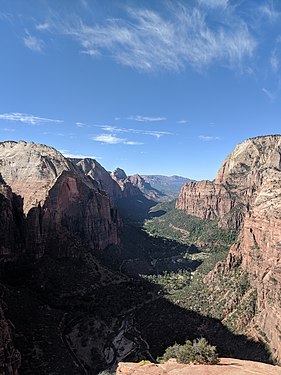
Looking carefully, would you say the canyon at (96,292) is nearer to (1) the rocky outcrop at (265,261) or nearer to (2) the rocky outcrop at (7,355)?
(2) the rocky outcrop at (7,355)

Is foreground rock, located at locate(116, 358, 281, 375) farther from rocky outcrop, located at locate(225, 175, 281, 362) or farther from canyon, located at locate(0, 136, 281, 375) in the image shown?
rocky outcrop, located at locate(225, 175, 281, 362)

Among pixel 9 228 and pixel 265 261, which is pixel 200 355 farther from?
pixel 9 228

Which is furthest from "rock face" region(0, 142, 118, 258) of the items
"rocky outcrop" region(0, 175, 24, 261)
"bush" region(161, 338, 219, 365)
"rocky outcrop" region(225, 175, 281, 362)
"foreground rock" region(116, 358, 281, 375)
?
"foreground rock" region(116, 358, 281, 375)

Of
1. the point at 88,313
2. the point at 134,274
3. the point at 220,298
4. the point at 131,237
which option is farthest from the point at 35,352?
the point at 131,237

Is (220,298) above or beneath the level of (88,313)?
above

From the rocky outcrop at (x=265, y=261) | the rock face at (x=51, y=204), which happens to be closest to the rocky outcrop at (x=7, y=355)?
the rocky outcrop at (x=265, y=261)

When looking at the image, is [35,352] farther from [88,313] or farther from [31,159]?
[31,159]
